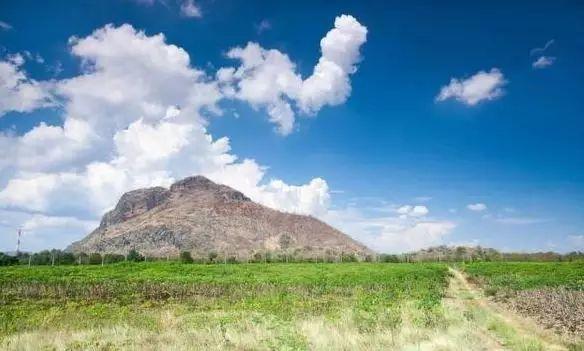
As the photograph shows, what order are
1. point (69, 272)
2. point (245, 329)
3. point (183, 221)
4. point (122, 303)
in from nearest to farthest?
point (245, 329)
point (122, 303)
point (69, 272)
point (183, 221)

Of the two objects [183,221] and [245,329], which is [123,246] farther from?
[245,329]

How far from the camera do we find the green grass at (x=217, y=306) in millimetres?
16531

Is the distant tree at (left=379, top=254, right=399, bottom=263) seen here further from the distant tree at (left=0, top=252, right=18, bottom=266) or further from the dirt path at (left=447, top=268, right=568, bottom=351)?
the dirt path at (left=447, top=268, right=568, bottom=351)

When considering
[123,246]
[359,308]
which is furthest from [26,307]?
[123,246]

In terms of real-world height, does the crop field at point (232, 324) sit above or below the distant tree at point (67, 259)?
below

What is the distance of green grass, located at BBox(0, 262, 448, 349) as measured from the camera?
54.2 feet

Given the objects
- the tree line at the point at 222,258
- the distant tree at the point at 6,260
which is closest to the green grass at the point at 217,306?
the distant tree at the point at 6,260

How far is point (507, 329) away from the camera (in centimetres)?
1686

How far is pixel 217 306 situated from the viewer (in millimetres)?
24594

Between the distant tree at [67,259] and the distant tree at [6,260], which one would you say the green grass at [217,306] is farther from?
the distant tree at [67,259]

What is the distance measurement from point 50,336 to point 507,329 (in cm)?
1478

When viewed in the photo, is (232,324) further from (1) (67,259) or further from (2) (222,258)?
(2) (222,258)

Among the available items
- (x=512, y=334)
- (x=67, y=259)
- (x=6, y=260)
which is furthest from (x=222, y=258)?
(x=512, y=334)

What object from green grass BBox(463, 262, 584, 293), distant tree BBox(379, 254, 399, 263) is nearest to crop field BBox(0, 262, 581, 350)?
green grass BBox(463, 262, 584, 293)
